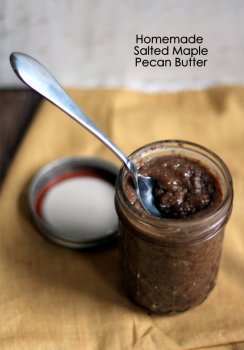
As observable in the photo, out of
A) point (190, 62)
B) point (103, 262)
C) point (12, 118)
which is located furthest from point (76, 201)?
point (190, 62)

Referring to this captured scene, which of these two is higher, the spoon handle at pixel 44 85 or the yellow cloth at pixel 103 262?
the spoon handle at pixel 44 85

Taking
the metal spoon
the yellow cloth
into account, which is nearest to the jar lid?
the yellow cloth

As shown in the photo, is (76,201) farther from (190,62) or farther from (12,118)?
(190,62)

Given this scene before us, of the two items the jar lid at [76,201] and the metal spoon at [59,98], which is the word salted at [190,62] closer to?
the jar lid at [76,201]

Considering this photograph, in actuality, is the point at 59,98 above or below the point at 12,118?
above

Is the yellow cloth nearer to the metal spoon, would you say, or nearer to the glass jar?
the glass jar

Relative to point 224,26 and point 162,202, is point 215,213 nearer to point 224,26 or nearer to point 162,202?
point 162,202

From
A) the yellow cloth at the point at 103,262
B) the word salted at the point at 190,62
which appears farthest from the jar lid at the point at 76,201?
the word salted at the point at 190,62
